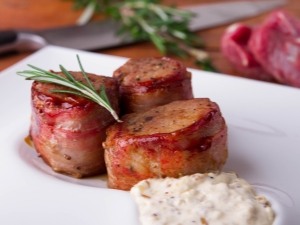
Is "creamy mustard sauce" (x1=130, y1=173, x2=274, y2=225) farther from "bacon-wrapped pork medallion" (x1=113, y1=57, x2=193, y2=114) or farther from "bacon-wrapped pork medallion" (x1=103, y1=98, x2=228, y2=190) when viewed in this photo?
"bacon-wrapped pork medallion" (x1=113, y1=57, x2=193, y2=114)

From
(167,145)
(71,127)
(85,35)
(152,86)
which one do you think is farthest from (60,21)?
(167,145)

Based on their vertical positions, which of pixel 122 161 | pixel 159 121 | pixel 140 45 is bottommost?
pixel 140 45

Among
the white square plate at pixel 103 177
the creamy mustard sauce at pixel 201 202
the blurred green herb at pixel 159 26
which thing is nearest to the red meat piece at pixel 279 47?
the blurred green herb at pixel 159 26

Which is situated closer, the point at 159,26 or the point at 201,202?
the point at 201,202

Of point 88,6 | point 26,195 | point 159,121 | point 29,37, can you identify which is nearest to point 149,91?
point 159,121

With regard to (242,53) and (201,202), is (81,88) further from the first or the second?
(242,53)

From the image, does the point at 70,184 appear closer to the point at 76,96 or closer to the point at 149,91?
the point at 76,96

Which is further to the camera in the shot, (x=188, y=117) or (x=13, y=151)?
(x=13, y=151)
